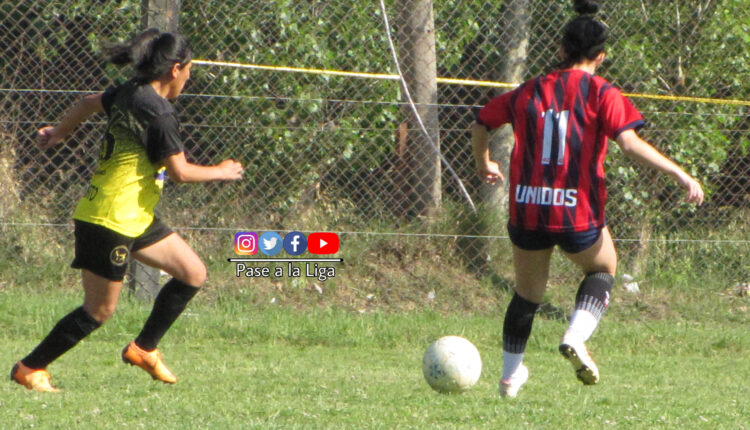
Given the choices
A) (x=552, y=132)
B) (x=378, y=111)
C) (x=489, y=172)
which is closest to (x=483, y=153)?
(x=489, y=172)

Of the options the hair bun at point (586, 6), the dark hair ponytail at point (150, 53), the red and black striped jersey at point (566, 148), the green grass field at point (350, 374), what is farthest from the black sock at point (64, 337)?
the hair bun at point (586, 6)

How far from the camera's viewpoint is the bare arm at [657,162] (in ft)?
12.0

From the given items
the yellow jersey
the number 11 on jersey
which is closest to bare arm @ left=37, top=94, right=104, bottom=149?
the yellow jersey

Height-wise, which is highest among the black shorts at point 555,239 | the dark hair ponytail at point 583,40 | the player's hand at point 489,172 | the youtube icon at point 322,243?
the dark hair ponytail at point 583,40

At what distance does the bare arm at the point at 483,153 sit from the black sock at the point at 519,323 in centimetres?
56

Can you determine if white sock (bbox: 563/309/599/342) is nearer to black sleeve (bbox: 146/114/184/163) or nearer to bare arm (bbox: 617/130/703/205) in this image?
bare arm (bbox: 617/130/703/205)

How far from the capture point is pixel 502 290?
7477 millimetres

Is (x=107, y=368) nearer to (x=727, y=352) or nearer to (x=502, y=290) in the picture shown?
(x=502, y=290)

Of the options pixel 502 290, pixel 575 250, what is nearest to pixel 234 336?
pixel 502 290

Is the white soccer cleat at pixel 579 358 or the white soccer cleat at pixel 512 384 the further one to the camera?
the white soccer cleat at pixel 512 384

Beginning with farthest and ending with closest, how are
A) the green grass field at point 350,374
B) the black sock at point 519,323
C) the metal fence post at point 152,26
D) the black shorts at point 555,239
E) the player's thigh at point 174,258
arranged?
the metal fence post at point 152,26 < the player's thigh at point 174,258 < the black sock at point 519,323 < the black shorts at point 555,239 < the green grass field at point 350,374

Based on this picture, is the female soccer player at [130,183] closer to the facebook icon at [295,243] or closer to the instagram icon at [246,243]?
the instagram icon at [246,243]

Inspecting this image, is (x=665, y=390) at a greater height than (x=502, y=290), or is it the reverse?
(x=665, y=390)

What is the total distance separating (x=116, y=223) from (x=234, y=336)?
249cm
